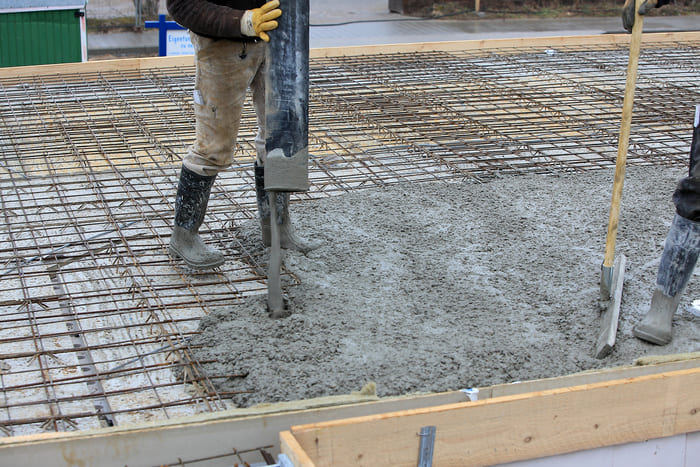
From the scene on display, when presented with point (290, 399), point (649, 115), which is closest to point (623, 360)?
point (290, 399)

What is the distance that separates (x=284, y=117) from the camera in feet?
10.4

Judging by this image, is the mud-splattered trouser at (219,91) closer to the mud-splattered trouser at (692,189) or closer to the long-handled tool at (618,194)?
the long-handled tool at (618,194)

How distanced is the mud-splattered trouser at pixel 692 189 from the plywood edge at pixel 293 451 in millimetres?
1736

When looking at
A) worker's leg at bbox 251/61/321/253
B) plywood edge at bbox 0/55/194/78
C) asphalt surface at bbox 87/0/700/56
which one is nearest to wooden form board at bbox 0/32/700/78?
plywood edge at bbox 0/55/194/78

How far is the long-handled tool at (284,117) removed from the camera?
3.11 meters

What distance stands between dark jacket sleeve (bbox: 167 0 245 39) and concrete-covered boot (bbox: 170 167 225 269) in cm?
64

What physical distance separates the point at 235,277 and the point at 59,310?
75cm

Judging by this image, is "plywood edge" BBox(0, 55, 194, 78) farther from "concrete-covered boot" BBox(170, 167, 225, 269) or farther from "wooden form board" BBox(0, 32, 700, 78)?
"concrete-covered boot" BBox(170, 167, 225, 269)

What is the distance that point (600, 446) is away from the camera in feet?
7.80

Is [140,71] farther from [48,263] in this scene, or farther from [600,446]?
[600,446]

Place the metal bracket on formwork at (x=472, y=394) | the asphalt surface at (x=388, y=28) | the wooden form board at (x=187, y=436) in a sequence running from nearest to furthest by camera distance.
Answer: the wooden form board at (x=187, y=436) → the metal bracket on formwork at (x=472, y=394) → the asphalt surface at (x=388, y=28)

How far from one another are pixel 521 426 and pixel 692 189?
3.91ft

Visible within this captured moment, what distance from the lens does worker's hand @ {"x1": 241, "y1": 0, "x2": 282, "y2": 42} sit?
9.79 feet

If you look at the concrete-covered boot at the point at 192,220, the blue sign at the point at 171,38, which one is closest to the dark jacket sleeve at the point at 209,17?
the concrete-covered boot at the point at 192,220
